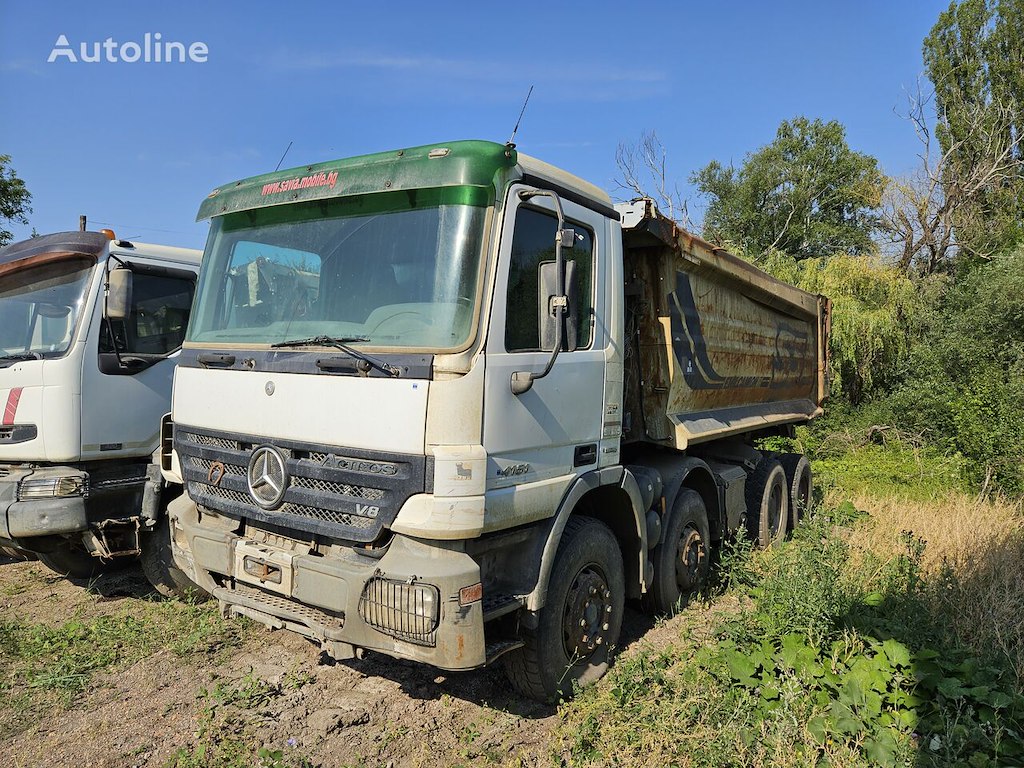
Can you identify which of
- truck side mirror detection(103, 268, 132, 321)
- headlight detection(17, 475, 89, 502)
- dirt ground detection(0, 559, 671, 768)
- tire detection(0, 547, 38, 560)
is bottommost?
dirt ground detection(0, 559, 671, 768)

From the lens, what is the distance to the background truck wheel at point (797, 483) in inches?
312

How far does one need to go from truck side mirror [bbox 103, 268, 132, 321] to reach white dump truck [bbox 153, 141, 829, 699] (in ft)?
2.88

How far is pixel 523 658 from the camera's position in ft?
11.9

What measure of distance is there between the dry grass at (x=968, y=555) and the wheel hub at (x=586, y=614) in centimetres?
219

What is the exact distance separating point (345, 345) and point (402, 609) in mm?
1296

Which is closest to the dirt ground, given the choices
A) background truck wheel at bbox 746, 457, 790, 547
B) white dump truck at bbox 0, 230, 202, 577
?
white dump truck at bbox 0, 230, 202, 577

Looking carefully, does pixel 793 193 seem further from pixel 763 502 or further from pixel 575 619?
pixel 575 619

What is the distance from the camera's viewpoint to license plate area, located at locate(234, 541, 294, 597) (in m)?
3.37

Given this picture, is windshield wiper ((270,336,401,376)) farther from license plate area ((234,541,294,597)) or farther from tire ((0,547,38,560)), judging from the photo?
tire ((0,547,38,560))

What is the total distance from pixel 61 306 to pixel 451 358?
383cm

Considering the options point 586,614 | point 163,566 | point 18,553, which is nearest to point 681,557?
point 586,614

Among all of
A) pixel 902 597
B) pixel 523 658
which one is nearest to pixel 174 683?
pixel 523 658

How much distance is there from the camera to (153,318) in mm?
5527

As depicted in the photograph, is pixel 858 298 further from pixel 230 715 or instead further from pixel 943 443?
pixel 230 715
